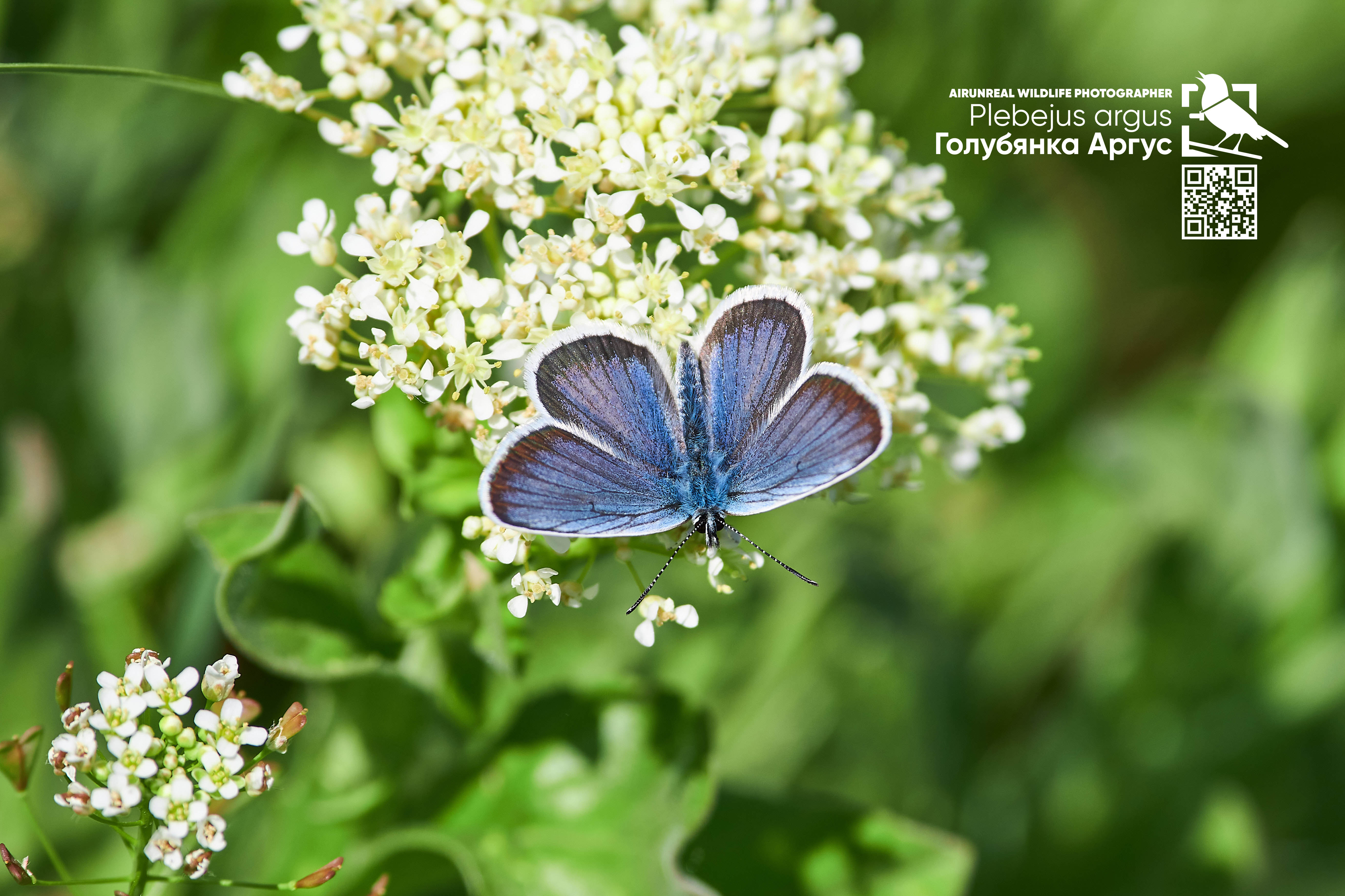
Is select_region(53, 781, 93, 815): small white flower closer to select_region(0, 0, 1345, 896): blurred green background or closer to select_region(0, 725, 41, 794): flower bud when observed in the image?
select_region(0, 725, 41, 794): flower bud

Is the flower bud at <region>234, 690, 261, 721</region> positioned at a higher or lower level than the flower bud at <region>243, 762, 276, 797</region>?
higher

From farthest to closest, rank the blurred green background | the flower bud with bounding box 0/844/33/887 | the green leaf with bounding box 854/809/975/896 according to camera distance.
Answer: the blurred green background → the green leaf with bounding box 854/809/975/896 → the flower bud with bounding box 0/844/33/887

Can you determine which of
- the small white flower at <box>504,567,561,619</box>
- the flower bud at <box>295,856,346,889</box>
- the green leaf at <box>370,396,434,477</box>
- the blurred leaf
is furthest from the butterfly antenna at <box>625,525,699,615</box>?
the blurred leaf

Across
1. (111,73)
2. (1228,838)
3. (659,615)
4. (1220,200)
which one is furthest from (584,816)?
(1220,200)

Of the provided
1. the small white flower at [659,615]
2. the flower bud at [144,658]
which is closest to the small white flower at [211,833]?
the flower bud at [144,658]

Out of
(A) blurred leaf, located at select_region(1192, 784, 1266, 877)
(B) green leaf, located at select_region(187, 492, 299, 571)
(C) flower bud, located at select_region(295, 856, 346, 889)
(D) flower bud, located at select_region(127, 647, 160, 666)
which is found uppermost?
(B) green leaf, located at select_region(187, 492, 299, 571)

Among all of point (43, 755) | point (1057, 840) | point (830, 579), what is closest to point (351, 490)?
point (43, 755)

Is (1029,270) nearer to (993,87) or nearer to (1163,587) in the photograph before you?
(993,87)
